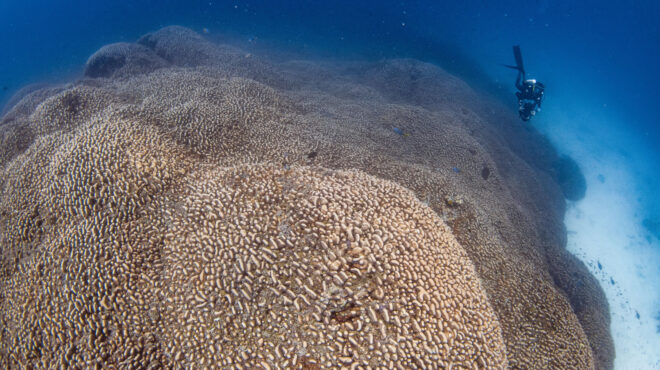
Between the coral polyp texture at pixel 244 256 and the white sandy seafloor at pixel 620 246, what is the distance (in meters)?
10.2

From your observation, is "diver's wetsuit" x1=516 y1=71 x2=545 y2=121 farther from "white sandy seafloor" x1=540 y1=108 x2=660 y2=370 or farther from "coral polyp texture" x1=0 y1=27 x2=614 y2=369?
"coral polyp texture" x1=0 y1=27 x2=614 y2=369

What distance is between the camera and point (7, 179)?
4801 mm

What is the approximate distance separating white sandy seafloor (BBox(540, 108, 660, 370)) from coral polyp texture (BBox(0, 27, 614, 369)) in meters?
10.2

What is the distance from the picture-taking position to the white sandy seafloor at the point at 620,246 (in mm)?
13016

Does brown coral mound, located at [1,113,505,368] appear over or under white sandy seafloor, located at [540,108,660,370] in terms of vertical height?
over

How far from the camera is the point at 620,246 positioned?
Answer: 57.9 ft

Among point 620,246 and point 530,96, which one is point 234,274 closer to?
point 530,96

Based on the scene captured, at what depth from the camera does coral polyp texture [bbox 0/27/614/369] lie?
8.89 feet

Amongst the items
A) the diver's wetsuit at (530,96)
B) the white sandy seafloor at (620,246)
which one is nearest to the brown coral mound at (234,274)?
the diver's wetsuit at (530,96)

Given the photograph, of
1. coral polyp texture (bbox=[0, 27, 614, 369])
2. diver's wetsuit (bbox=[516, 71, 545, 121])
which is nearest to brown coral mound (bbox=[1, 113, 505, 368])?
coral polyp texture (bbox=[0, 27, 614, 369])

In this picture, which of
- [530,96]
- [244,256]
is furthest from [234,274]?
[530,96]

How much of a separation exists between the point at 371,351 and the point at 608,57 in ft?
231

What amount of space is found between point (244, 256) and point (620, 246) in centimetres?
2380

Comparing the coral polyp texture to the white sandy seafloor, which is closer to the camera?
the coral polyp texture
